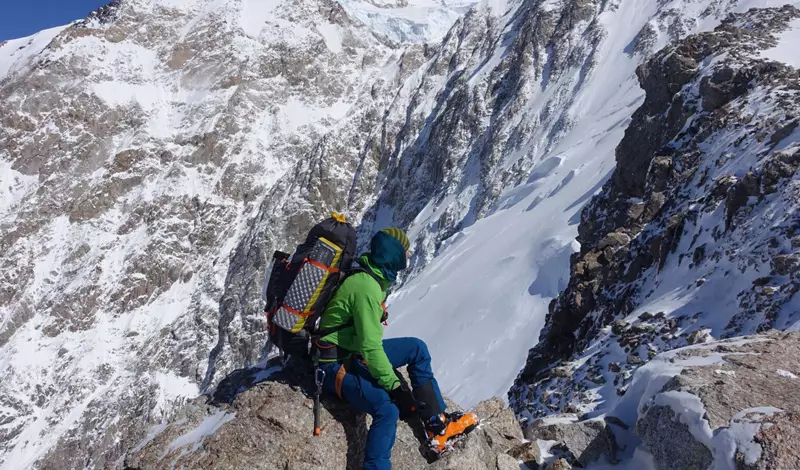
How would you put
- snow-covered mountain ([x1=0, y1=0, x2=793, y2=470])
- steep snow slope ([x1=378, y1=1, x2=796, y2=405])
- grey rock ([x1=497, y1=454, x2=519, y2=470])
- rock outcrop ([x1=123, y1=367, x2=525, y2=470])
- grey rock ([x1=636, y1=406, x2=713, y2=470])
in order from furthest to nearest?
snow-covered mountain ([x1=0, y1=0, x2=793, y2=470])
steep snow slope ([x1=378, y1=1, x2=796, y2=405])
grey rock ([x1=497, y1=454, x2=519, y2=470])
rock outcrop ([x1=123, y1=367, x2=525, y2=470])
grey rock ([x1=636, y1=406, x2=713, y2=470])

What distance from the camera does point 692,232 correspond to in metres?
11.2

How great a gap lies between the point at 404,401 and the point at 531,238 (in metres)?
21.8

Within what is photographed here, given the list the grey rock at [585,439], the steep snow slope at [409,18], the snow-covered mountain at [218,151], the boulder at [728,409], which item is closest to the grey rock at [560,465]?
the grey rock at [585,439]

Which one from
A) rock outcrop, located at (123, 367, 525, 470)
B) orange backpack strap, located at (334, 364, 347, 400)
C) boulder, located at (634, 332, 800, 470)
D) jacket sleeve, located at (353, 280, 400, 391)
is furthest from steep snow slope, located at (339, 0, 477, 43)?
orange backpack strap, located at (334, 364, 347, 400)

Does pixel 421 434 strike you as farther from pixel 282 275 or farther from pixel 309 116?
pixel 309 116

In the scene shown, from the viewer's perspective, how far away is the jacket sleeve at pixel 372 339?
4.77m

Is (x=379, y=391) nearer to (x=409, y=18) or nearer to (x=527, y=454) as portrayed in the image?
(x=527, y=454)

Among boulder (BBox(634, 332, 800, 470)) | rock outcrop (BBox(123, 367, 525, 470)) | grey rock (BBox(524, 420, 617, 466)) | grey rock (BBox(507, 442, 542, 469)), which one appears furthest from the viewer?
grey rock (BBox(507, 442, 542, 469))

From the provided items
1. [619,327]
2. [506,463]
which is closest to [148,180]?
[619,327]

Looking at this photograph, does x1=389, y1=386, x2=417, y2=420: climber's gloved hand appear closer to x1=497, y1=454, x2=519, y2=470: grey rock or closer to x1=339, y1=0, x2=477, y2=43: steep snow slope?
x1=497, y1=454, x2=519, y2=470: grey rock

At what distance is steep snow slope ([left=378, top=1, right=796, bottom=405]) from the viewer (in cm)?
2045

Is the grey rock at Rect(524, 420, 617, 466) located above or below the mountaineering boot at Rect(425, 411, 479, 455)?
below

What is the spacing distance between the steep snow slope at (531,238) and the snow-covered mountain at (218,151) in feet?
1.89

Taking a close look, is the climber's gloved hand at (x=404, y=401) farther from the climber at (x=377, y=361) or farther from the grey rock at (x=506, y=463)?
the grey rock at (x=506, y=463)
